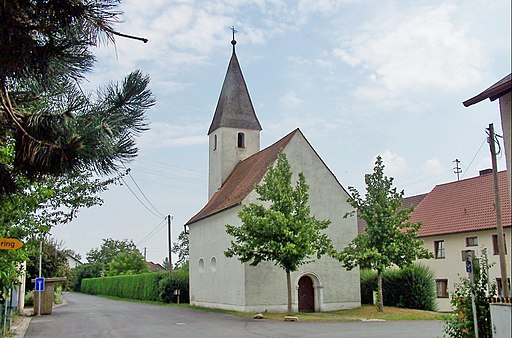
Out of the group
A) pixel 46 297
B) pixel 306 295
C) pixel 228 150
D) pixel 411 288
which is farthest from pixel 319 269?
pixel 46 297

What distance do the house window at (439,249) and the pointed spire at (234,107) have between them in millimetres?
15132

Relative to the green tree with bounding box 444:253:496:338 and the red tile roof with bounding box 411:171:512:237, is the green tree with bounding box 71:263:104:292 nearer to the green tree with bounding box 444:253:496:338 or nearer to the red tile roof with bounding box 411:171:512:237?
the red tile roof with bounding box 411:171:512:237

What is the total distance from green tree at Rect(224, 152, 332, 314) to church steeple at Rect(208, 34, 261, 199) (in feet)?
37.3

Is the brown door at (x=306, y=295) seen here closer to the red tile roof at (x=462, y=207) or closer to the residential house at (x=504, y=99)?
the red tile roof at (x=462, y=207)

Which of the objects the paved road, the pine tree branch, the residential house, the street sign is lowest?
the paved road

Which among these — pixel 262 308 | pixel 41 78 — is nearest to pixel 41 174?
pixel 41 78

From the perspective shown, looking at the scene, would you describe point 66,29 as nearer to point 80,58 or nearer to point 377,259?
point 80,58

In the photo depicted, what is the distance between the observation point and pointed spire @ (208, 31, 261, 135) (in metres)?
40.8

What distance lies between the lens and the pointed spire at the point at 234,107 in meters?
40.8

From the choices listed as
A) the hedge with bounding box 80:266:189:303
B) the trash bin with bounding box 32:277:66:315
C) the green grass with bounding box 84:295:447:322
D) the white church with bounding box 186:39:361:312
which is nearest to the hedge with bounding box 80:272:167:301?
the hedge with bounding box 80:266:189:303

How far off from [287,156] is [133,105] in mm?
27648

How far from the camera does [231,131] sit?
4069 centimetres

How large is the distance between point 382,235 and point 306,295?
23.7ft

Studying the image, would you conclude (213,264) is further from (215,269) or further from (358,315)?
(358,315)
